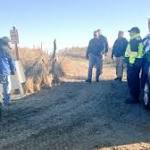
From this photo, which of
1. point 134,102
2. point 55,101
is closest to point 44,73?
point 55,101

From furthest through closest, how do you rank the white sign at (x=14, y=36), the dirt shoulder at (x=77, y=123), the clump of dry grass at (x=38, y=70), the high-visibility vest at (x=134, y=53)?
the white sign at (x=14, y=36)
the clump of dry grass at (x=38, y=70)
the high-visibility vest at (x=134, y=53)
the dirt shoulder at (x=77, y=123)

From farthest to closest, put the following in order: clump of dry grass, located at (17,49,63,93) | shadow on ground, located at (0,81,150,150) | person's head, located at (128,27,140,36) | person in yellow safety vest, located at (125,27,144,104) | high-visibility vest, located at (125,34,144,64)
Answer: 1. clump of dry grass, located at (17,49,63,93)
2. person's head, located at (128,27,140,36)
3. person in yellow safety vest, located at (125,27,144,104)
4. high-visibility vest, located at (125,34,144,64)
5. shadow on ground, located at (0,81,150,150)

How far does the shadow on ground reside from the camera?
340 inches

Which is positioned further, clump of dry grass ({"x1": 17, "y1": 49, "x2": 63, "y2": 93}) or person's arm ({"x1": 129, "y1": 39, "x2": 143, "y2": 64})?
clump of dry grass ({"x1": 17, "y1": 49, "x2": 63, "y2": 93})

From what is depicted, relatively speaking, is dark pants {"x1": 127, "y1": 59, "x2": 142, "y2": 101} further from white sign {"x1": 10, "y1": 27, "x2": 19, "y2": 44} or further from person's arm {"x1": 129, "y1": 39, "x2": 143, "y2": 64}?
white sign {"x1": 10, "y1": 27, "x2": 19, "y2": 44}

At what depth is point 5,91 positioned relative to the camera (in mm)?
13859

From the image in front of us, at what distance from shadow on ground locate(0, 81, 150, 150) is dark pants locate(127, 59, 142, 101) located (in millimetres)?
436

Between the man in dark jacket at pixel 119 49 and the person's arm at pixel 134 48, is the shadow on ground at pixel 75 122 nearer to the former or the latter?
the person's arm at pixel 134 48

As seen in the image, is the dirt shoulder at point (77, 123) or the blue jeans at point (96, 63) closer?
the dirt shoulder at point (77, 123)

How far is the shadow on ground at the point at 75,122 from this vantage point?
8.64m

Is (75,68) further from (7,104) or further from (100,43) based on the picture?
(7,104)

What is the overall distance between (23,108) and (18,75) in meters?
4.22

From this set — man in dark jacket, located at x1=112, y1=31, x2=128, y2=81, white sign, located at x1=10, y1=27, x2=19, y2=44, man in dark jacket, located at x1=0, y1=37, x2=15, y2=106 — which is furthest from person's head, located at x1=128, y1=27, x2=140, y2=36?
white sign, located at x1=10, y1=27, x2=19, y2=44

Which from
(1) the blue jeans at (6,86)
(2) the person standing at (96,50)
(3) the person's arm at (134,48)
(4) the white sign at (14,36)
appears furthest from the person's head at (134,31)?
(4) the white sign at (14,36)
